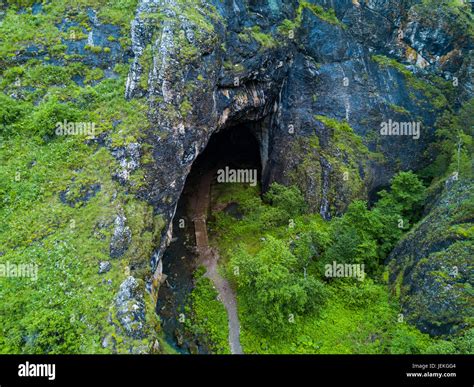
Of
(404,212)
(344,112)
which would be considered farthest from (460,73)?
(404,212)

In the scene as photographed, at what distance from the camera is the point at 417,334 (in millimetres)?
16297

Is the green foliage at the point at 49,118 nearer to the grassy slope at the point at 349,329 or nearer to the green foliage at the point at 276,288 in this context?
the green foliage at the point at 276,288

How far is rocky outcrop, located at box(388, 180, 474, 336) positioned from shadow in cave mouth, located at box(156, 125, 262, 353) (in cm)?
1014

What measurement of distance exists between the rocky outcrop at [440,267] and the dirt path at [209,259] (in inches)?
320

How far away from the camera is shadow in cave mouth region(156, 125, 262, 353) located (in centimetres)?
1927

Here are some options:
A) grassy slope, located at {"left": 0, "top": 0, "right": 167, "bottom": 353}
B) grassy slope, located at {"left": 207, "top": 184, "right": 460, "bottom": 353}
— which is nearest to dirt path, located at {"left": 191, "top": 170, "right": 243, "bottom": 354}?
grassy slope, located at {"left": 207, "top": 184, "right": 460, "bottom": 353}

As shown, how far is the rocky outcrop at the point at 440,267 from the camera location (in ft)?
51.7

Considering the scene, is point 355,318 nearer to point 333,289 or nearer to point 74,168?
point 333,289

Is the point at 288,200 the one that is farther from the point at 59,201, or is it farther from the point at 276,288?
the point at 59,201

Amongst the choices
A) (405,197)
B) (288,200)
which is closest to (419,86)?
(405,197)

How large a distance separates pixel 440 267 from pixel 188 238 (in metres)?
14.8

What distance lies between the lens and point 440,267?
17.2 metres

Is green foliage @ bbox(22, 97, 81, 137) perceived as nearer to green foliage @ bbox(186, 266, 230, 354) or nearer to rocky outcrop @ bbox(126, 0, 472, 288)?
rocky outcrop @ bbox(126, 0, 472, 288)

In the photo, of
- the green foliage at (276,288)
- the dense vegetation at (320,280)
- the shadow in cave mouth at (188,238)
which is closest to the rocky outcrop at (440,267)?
the dense vegetation at (320,280)
